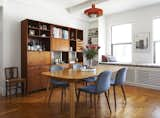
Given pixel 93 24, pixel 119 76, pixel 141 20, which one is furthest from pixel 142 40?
pixel 119 76

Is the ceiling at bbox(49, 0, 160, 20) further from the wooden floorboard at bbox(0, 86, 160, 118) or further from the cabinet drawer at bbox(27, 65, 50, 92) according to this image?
the wooden floorboard at bbox(0, 86, 160, 118)

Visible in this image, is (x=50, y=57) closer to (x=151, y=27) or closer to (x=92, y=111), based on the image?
(x=92, y=111)

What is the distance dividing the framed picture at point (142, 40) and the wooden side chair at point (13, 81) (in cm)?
398

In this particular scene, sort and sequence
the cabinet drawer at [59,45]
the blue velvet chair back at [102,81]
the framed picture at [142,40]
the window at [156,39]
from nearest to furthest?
the blue velvet chair back at [102,81], the cabinet drawer at [59,45], the window at [156,39], the framed picture at [142,40]

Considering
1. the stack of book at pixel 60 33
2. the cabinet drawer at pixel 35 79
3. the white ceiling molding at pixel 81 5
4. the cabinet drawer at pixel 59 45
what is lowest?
the cabinet drawer at pixel 35 79

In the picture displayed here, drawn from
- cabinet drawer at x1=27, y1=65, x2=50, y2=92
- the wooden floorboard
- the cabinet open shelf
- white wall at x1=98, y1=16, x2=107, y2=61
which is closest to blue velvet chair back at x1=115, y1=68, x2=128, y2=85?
the wooden floorboard

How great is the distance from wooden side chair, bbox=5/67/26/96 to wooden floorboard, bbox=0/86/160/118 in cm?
29

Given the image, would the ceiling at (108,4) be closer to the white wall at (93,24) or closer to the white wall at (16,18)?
the white wall at (16,18)

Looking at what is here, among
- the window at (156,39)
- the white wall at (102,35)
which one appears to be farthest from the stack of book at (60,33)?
the window at (156,39)

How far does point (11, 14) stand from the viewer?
4.25 meters

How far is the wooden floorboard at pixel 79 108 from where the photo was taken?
281 cm

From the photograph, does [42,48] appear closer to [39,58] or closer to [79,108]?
[39,58]

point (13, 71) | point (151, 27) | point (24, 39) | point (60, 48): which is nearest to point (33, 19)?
point (24, 39)

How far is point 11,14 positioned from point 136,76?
4271 millimetres
